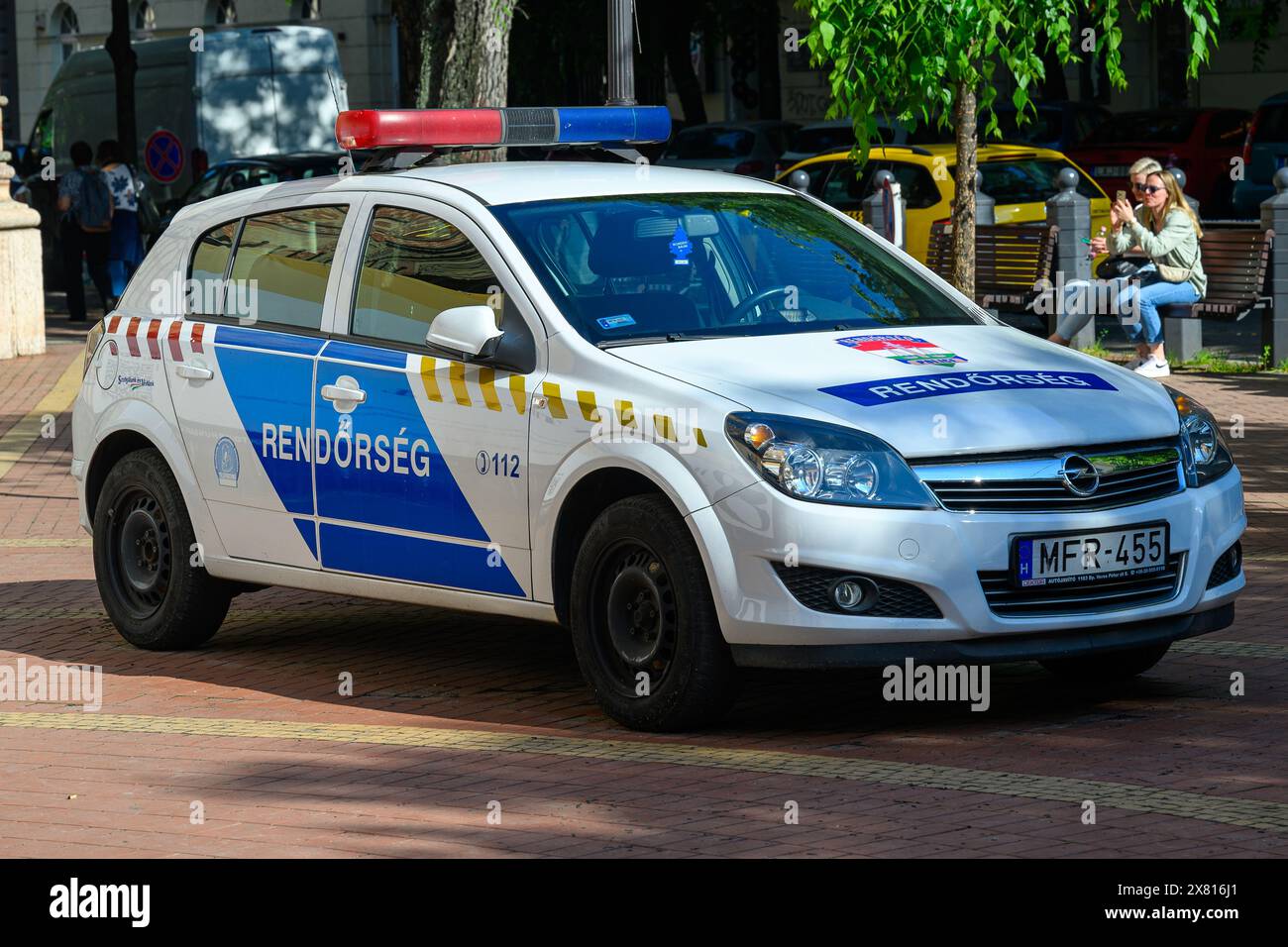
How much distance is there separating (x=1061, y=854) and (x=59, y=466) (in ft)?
33.9

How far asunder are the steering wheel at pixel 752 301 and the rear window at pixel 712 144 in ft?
84.2

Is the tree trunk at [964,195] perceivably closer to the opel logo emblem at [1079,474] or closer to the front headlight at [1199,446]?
the front headlight at [1199,446]

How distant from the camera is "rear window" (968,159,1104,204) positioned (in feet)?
73.4

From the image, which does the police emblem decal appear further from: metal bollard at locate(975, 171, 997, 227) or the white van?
the white van

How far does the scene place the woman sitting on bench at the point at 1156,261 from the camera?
15844 mm

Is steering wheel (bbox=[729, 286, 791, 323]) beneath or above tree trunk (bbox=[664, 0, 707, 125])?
beneath

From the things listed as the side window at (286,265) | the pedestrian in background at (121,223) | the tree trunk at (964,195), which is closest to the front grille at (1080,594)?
the side window at (286,265)

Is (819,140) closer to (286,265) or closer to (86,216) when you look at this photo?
(86,216)

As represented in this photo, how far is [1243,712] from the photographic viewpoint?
22.8ft

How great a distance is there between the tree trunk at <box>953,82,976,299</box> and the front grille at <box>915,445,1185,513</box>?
683 centimetres

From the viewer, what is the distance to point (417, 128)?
8227 millimetres

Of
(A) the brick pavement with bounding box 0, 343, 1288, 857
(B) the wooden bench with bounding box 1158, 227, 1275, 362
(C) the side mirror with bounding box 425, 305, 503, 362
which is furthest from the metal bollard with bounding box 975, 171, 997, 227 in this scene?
(C) the side mirror with bounding box 425, 305, 503, 362
